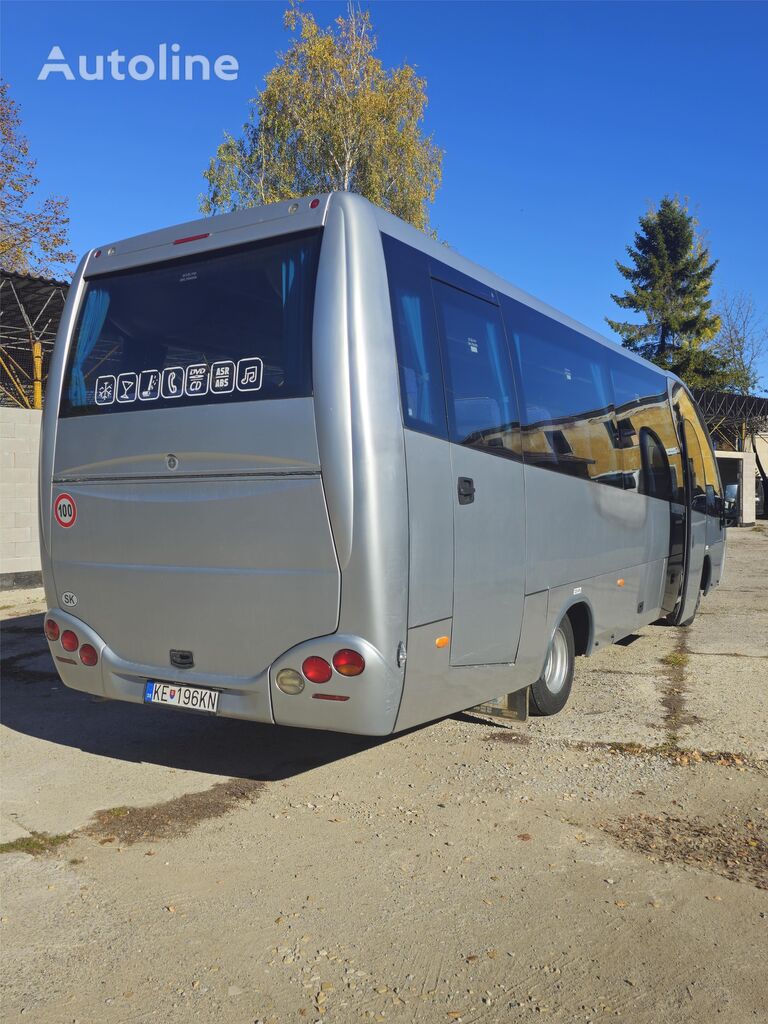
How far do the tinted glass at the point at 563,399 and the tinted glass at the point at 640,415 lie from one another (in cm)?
32

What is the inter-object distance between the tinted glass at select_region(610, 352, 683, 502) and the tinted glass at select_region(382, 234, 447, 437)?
383cm

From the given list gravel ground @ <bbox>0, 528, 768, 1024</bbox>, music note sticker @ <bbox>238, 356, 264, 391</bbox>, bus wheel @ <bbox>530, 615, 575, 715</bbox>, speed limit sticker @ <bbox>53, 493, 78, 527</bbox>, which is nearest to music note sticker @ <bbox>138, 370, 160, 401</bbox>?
music note sticker @ <bbox>238, 356, 264, 391</bbox>

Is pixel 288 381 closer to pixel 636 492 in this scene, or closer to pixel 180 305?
pixel 180 305

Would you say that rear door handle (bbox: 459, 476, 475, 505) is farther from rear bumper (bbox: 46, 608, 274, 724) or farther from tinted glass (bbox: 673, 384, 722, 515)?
tinted glass (bbox: 673, 384, 722, 515)

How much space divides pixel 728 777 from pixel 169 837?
3.43m

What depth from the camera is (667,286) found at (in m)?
52.6

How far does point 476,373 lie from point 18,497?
34.0 feet

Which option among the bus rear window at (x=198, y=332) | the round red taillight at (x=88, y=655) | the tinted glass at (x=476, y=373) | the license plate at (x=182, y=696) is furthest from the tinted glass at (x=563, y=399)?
the round red taillight at (x=88, y=655)

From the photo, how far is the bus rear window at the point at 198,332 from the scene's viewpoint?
15.8 ft

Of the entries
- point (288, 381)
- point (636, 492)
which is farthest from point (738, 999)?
point (636, 492)

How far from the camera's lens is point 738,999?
10.4 feet

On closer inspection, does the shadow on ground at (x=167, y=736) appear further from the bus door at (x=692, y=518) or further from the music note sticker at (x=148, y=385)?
the bus door at (x=692, y=518)

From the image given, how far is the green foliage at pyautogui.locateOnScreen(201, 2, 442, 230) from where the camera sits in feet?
105

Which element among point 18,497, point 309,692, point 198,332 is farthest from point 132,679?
point 18,497
